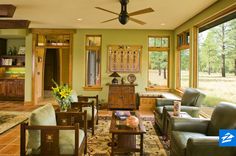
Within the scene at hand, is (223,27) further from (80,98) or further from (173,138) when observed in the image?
(80,98)

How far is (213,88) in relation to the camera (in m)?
4.98

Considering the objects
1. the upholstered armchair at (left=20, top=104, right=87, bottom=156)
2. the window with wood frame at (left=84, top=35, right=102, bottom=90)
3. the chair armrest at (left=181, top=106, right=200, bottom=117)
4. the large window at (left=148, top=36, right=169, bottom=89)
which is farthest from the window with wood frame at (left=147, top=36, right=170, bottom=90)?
the upholstered armchair at (left=20, top=104, right=87, bottom=156)

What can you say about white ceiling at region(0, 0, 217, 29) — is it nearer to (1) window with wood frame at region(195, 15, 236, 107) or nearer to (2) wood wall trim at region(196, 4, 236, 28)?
(2) wood wall trim at region(196, 4, 236, 28)

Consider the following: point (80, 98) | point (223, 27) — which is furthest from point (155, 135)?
point (223, 27)

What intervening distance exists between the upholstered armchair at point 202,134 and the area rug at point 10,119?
3613 mm

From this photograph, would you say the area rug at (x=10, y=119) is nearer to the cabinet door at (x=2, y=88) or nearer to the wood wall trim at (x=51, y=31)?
the cabinet door at (x=2, y=88)

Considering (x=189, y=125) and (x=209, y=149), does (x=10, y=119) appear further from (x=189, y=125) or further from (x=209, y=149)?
(x=209, y=149)

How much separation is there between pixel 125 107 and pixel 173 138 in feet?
13.8

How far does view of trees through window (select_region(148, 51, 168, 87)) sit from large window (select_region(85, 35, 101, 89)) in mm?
1852

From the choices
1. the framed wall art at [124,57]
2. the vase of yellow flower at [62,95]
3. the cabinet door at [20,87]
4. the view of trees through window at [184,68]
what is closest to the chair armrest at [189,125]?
the vase of yellow flower at [62,95]

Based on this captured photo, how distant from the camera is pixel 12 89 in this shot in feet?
29.6

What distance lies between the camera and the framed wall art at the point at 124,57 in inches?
312

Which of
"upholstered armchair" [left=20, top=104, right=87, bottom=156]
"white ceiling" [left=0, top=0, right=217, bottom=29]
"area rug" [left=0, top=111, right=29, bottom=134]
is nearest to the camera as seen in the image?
"upholstered armchair" [left=20, top=104, right=87, bottom=156]

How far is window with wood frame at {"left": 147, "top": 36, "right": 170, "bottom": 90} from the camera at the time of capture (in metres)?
8.10
